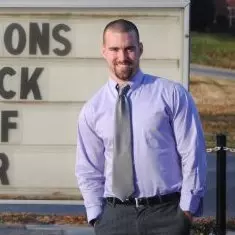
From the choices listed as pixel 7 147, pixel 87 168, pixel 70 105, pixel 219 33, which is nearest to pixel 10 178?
pixel 7 147

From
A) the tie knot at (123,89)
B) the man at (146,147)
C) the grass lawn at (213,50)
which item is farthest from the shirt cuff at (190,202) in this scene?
the grass lawn at (213,50)

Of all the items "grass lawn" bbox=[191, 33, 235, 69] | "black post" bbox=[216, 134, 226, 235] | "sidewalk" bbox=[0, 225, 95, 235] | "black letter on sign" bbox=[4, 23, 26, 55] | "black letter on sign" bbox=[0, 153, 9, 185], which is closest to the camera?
"black letter on sign" bbox=[4, 23, 26, 55]

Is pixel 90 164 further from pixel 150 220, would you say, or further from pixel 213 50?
pixel 213 50

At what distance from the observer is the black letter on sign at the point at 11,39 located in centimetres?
729

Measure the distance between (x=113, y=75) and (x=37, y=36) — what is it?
307 centimetres

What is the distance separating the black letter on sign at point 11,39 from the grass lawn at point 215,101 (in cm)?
1059

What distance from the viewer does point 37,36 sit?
23.9ft

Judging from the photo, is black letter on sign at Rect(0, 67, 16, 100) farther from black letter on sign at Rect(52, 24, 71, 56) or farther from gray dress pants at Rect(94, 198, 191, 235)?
gray dress pants at Rect(94, 198, 191, 235)

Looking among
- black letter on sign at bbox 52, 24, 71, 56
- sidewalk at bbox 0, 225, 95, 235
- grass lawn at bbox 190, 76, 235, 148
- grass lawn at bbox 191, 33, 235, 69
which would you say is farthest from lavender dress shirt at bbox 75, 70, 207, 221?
grass lawn at bbox 191, 33, 235, 69

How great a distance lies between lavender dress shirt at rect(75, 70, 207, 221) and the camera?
421 cm

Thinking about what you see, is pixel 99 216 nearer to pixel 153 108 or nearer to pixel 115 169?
pixel 115 169

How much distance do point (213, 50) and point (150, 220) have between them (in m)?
15.9

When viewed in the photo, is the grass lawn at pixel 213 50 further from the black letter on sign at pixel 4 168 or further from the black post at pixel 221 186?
the black letter on sign at pixel 4 168

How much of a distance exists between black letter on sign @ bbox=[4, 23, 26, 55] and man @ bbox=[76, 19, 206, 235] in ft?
10.1
